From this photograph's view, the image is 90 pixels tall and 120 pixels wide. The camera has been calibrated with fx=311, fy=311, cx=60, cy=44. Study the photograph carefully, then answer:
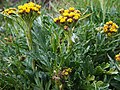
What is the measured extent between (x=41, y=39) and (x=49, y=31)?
4.8 inches

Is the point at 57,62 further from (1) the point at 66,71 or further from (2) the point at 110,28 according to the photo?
(2) the point at 110,28

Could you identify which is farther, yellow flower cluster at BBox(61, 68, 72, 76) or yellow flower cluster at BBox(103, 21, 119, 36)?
yellow flower cluster at BBox(103, 21, 119, 36)

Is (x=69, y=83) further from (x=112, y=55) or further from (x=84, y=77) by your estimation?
(x=112, y=55)

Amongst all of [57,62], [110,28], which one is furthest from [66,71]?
[110,28]

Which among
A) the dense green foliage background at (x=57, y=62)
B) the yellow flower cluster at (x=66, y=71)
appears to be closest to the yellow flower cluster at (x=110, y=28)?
the dense green foliage background at (x=57, y=62)

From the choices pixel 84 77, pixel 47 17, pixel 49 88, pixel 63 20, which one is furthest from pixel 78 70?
pixel 47 17

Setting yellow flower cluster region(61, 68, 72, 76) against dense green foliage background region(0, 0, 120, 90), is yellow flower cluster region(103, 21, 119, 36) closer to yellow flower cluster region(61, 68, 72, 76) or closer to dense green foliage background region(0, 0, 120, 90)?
dense green foliage background region(0, 0, 120, 90)

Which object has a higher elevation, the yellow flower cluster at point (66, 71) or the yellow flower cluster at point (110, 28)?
the yellow flower cluster at point (110, 28)

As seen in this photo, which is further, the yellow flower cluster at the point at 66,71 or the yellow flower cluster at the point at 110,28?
the yellow flower cluster at the point at 110,28

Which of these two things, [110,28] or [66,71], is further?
[110,28]

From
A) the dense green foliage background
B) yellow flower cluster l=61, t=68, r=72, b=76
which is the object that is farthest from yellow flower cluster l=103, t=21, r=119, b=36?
yellow flower cluster l=61, t=68, r=72, b=76

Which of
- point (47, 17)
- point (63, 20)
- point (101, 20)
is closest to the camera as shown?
point (63, 20)

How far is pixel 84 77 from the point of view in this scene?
174 centimetres

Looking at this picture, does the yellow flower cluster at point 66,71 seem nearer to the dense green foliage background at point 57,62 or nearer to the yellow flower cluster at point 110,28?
the dense green foliage background at point 57,62
